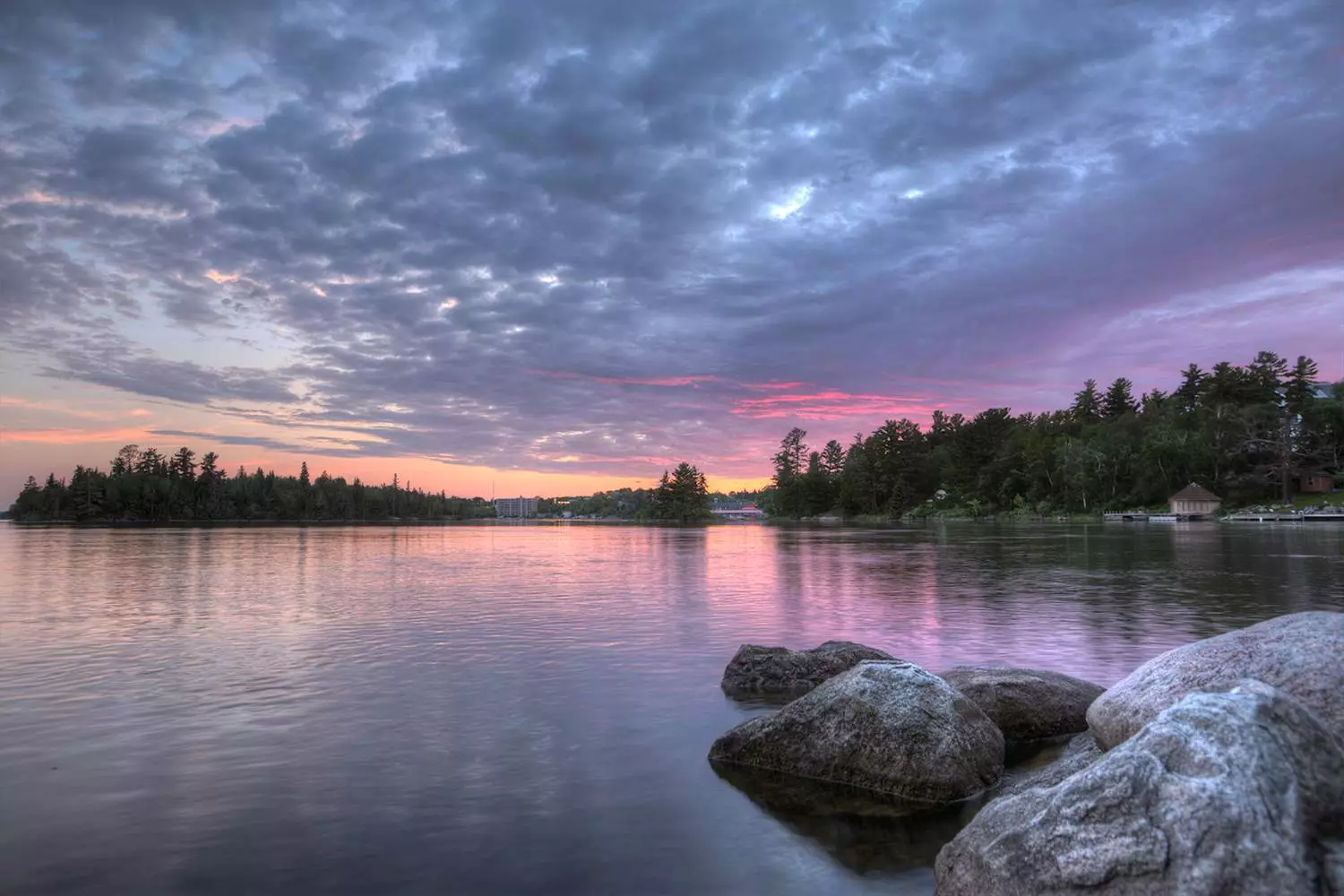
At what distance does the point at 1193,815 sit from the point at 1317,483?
12510 cm

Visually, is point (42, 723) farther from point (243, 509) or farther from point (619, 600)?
point (243, 509)

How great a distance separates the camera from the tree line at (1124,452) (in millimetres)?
100375

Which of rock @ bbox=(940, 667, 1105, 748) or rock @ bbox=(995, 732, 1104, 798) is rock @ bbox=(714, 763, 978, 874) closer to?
rock @ bbox=(995, 732, 1104, 798)

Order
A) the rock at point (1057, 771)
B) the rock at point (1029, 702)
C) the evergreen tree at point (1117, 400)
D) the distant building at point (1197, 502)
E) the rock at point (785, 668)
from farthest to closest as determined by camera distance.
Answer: the evergreen tree at point (1117, 400) < the distant building at point (1197, 502) < the rock at point (785, 668) < the rock at point (1029, 702) < the rock at point (1057, 771)

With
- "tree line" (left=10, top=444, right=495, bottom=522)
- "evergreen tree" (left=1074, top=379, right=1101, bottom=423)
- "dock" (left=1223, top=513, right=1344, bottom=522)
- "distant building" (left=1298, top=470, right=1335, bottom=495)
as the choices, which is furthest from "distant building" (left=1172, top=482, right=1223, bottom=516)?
"tree line" (left=10, top=444, right=495, bottom=522)

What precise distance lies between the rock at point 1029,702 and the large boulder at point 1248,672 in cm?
208

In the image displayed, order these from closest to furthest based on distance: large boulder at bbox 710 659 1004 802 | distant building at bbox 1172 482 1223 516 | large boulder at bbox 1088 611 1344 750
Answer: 1. large boulder at bbox 1088 611 1344 750
2. large boulder at bbox 710 659 1004 802
3. distant building at bbox 1172 482 1223 516

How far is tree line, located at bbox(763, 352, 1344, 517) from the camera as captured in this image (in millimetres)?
100375

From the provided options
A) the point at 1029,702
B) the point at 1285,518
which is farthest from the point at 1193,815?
the point at 1285,518

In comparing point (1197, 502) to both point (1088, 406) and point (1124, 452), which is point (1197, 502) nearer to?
point (1124, 452)

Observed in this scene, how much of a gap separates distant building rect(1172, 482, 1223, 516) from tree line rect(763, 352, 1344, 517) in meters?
6.86

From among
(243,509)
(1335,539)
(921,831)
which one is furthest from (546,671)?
(243,509)

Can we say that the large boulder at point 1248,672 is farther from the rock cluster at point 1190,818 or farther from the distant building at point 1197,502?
the distant building at point 1197,502

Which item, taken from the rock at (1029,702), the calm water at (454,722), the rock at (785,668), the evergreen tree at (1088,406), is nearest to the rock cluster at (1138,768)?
the rock at (1029,702)
